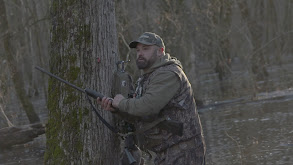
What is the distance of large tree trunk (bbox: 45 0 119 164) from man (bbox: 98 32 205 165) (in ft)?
1.34

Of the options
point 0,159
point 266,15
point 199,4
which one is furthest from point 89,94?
point 266,15

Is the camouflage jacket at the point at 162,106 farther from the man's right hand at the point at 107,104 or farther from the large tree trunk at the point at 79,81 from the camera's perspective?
the large tree trunk at the point at 79,81

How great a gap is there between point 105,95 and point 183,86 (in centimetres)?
85

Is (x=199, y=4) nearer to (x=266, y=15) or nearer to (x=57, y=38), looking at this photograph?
(x=266, y=15)

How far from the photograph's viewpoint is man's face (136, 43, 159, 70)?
5.11 meters

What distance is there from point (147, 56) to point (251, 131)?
7.27 metres

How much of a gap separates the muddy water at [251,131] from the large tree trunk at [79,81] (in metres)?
3.99

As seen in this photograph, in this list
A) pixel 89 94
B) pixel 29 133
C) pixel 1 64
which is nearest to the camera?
pixel 89 94

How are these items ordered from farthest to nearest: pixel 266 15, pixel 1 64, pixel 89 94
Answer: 1. pixel 266 15
2. pixel 1 64
3. pixel 89 94

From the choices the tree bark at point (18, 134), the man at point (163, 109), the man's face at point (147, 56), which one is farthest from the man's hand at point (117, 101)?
the tree bark at point (18, 134)

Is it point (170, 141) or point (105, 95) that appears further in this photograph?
point (105, 95)

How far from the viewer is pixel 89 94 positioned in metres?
5.29

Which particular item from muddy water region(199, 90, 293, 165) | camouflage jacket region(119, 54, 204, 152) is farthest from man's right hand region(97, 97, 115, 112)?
muddy water region(199, 90, 293, 165)

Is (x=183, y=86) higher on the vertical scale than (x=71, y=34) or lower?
lower
